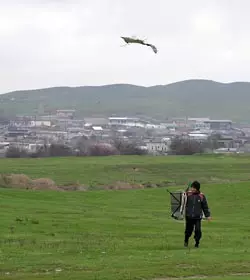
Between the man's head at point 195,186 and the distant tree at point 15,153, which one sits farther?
the distant tree at point 15,153

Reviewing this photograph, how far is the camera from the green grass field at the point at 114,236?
21422 mm

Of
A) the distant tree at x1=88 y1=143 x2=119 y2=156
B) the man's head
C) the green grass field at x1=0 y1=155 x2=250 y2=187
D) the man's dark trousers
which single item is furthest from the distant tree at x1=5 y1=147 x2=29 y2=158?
the man's head

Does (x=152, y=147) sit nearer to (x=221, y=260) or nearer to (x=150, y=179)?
(x=150, y=179)

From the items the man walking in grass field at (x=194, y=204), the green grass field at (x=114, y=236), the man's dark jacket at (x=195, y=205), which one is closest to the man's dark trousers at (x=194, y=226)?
the man walking in grass field at (x=194, y=204)

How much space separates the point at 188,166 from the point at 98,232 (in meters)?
56.7

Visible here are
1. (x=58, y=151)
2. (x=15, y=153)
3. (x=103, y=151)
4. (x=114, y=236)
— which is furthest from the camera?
(x=58, y=151)

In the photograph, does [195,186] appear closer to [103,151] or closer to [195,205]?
[195,205]

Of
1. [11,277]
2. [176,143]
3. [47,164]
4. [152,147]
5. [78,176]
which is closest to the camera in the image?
[11,277]

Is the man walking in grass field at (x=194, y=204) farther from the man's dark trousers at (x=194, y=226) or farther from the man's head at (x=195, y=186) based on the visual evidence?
the man's dark trousers at (x=194, y=226)

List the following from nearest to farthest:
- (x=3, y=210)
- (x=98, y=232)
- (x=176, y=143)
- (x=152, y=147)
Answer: (x=98, y=232)
(x=3, y=210)
(x=176, y=143)
(x=152, y=147)

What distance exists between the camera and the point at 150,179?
76625mm

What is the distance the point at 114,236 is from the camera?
3127 centimetres

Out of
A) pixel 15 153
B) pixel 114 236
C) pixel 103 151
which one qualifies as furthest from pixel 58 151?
pixel 114 236

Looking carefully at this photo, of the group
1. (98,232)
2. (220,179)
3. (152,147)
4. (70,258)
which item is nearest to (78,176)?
(220,179)
